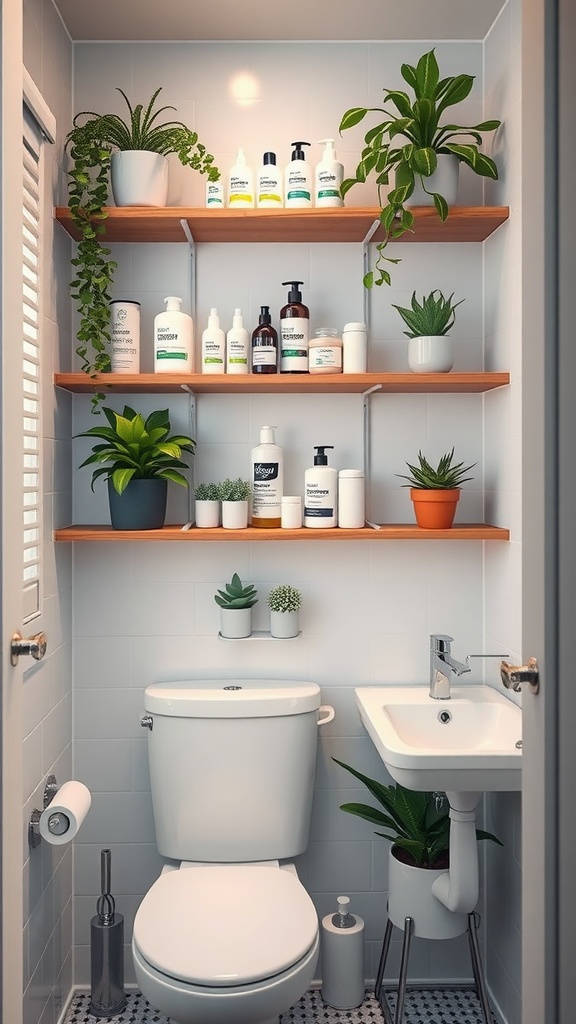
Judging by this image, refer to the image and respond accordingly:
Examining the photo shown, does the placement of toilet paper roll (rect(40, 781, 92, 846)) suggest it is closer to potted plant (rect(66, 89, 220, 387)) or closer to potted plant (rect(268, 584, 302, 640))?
potted plant (rect(268, 584, 302, 640))

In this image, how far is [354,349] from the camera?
2104 millimetres

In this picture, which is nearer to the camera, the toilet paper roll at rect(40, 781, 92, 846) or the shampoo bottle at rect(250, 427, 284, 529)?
the toilet paper roll at rect(40, 781, 92, 846)

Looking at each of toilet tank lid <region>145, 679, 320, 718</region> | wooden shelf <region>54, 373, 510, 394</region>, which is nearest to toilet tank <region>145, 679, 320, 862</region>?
toilet tank lid <region>145, 679, 320, 718</region>

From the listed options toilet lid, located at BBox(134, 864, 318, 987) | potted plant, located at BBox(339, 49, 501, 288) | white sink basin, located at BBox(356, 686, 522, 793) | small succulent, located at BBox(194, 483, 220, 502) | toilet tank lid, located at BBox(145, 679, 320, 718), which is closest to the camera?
toilet lid, located at BBox(134, 864, 318, 987)

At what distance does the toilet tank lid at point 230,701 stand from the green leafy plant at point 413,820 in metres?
0.19

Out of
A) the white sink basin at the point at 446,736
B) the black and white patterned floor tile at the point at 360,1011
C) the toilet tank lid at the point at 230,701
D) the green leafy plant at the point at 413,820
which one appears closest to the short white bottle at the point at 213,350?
the toilet tank lid at the point at 230,701

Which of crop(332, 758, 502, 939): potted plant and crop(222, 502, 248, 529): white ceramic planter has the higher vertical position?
crop(222, 502, 248, 529): white ceramic planter

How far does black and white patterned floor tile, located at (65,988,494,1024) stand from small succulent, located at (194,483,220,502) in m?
1.29

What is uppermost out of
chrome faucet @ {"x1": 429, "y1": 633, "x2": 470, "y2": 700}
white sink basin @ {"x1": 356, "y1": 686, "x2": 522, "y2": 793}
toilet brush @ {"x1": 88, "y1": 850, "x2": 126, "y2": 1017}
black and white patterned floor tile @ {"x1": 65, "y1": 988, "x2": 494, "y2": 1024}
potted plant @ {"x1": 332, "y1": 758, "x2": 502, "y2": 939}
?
chrome faucet @ {"x1": 429, "y1": 633, "x2": 470, "y2": 700}

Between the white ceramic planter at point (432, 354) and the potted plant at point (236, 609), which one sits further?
the potted plant at point (236, 609)

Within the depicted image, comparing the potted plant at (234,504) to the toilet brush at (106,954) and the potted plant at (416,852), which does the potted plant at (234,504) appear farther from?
the toilet brush at (106,954)

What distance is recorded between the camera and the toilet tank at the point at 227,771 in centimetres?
206

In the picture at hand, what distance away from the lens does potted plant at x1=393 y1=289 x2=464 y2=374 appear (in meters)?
2.07

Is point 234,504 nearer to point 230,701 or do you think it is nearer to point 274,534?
point 274,534
